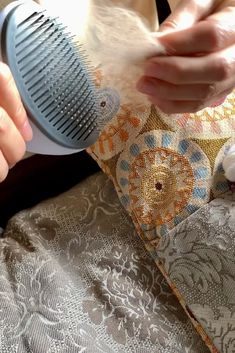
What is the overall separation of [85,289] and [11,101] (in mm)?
381

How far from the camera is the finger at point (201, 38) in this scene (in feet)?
1.72

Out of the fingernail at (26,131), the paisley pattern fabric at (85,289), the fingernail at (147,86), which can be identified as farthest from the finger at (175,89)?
the paisley pattern fabric at (85,289)

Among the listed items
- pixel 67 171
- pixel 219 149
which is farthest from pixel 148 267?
pixel 67 171

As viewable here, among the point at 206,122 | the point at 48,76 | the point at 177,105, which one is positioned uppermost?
the point at 48,76

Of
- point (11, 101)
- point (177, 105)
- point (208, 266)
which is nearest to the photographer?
point (11, 101)

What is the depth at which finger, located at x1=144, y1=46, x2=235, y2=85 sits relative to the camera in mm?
521

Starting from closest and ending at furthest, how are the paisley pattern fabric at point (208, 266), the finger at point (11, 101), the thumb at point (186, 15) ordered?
the finger at point (11, 101) → the thumb at point (186, 15) → the paisley pattern fabric at point (208, 266)

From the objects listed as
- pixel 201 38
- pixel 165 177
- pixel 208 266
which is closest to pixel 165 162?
pixel 165 177

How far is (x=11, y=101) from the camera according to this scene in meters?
0.47

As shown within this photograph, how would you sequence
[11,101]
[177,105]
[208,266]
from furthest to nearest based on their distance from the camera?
[208,266], [177,105], [11,101]

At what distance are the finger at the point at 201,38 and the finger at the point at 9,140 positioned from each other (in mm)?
174

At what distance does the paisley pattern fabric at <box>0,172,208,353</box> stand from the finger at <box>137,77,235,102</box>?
1.02 ft

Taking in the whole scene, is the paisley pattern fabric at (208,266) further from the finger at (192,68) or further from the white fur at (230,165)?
the finger at (192,68)

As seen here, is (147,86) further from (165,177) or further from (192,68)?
(165,177)
